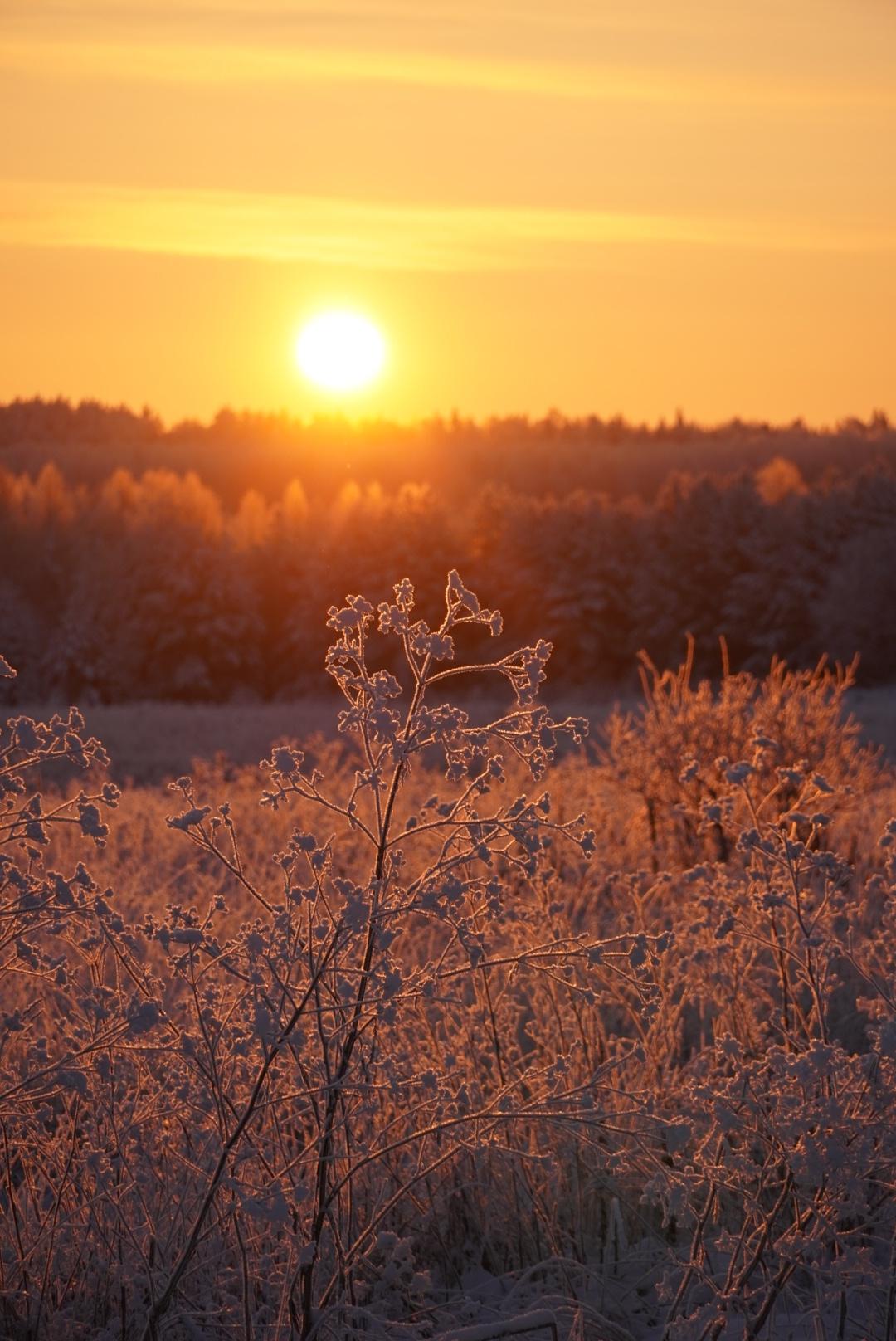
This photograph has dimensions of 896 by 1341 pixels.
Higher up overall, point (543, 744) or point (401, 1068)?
point (543, 744)

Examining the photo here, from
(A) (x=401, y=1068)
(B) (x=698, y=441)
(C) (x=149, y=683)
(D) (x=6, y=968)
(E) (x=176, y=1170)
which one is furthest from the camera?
(B) (x=698, y=441)

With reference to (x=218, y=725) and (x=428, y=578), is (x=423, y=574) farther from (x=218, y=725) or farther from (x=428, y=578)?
(x=218, y=725)

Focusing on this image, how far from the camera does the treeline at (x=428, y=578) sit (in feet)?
109

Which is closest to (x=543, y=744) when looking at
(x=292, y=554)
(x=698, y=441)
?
(x=292, y=554)

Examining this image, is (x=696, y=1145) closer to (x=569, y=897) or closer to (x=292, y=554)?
(x=569, y=897)

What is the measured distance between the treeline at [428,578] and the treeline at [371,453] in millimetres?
20147

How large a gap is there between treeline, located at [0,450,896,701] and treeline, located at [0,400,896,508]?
20.1 meters

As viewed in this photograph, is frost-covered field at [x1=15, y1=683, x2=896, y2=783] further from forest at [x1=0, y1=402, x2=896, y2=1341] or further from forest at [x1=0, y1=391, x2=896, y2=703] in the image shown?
forest at [x1=0, y1=402, x2=896, y2=1341]

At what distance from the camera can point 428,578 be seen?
3516 cm

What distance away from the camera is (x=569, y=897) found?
257 inches

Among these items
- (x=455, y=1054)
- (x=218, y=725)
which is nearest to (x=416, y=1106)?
(x=455, y=1054)

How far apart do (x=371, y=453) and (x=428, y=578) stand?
3513 centimetres

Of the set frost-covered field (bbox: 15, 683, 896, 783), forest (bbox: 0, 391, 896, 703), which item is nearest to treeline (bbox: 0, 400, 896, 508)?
forest (bbox: 0, 391, 896, 703)

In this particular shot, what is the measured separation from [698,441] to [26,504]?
204ft
